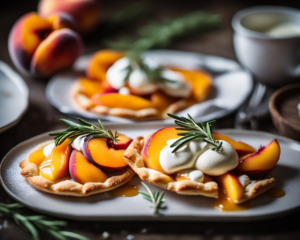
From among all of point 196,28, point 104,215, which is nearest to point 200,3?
point 196,28

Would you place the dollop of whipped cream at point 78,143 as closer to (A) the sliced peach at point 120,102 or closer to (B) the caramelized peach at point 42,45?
(A) the sliced peach at point 120,102

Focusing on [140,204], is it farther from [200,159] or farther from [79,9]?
[79,9]

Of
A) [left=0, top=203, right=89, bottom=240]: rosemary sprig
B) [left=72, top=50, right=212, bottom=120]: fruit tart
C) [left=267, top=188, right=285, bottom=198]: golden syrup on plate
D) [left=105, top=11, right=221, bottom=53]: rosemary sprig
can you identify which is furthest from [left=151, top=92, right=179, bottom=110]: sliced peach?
[left=0, top=203, right=89, bottom=240]: rosemary sprig

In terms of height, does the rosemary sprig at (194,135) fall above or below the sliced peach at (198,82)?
above

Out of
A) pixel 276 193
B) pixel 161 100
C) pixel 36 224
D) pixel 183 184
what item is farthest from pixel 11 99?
pixel 276 193

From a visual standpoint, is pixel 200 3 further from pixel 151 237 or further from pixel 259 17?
pixel 151 237

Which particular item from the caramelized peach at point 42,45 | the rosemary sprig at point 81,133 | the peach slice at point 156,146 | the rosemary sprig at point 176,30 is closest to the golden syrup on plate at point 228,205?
the peach slice at point 156,146

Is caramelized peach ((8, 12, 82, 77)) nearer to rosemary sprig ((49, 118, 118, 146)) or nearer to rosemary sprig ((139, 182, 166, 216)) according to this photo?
rosemary sprig ((49, 118, 118, 146))
